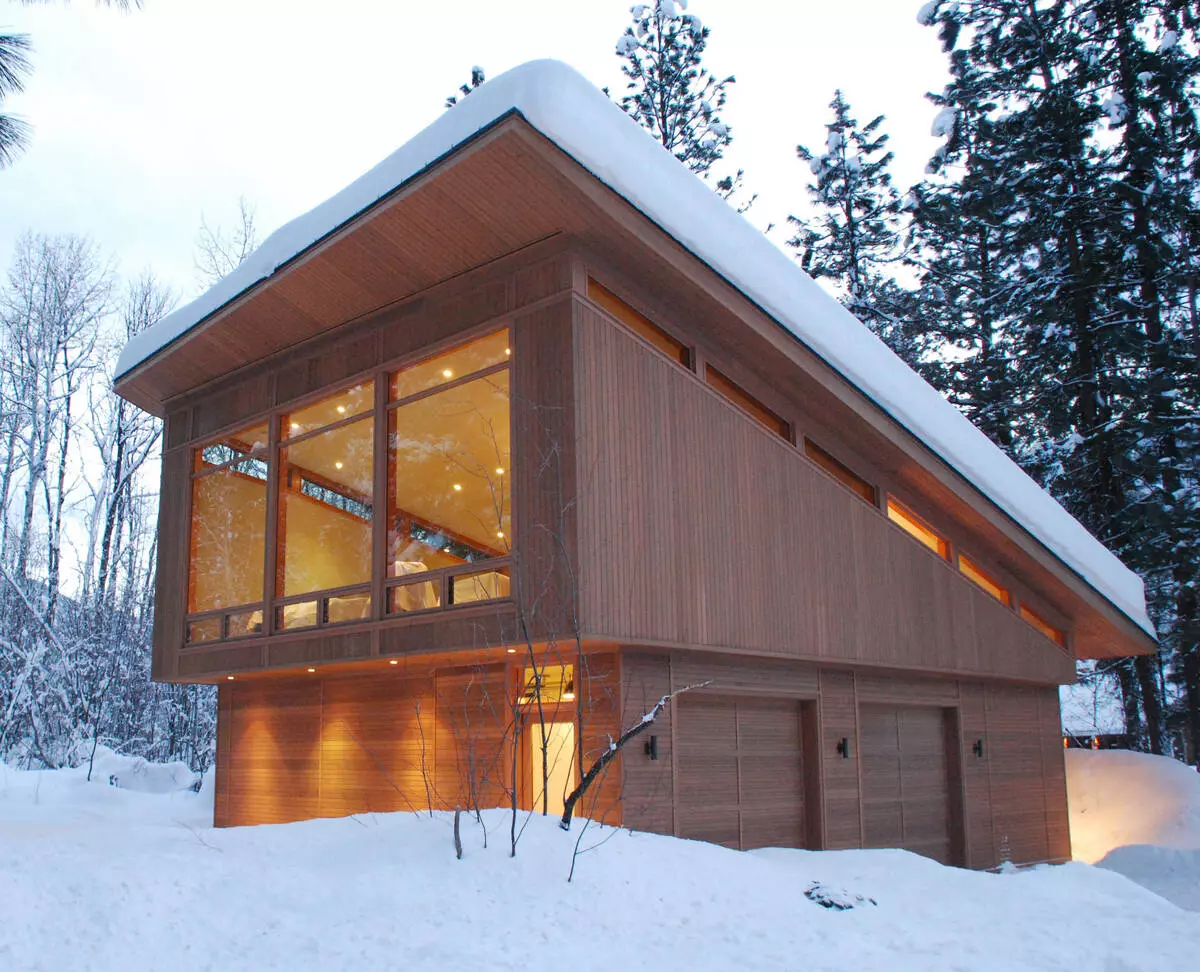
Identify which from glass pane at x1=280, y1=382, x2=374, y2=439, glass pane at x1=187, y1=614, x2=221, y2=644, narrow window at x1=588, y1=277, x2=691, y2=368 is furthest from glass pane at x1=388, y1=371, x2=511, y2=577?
glass pane at x1=187, y1=614, x2=221, y2=644

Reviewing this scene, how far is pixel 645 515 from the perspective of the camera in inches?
314

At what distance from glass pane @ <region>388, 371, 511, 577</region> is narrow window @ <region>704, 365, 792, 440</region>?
6.40 ft

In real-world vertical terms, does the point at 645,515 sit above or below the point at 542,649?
above

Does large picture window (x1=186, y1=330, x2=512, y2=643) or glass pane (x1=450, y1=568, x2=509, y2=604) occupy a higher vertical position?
large picture window (x1=186, y1=330, x2=512, y2=643)

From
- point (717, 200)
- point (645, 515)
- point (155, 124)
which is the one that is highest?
point (155, 124)

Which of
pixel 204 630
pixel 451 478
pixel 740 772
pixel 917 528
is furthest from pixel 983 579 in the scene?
pixel 204 630

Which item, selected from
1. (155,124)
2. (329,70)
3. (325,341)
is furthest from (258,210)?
(329,70)

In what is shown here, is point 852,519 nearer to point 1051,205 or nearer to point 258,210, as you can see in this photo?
point 1051,205

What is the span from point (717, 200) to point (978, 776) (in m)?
7.19

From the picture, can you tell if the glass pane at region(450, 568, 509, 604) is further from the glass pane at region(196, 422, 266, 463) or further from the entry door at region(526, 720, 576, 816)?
the glass pane at region(196, 422, 266, 463)

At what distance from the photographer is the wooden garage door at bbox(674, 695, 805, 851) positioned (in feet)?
28.2

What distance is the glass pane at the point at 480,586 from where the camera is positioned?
25.6 feet

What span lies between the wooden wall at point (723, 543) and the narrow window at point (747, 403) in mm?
163

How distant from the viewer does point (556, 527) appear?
7480mm
